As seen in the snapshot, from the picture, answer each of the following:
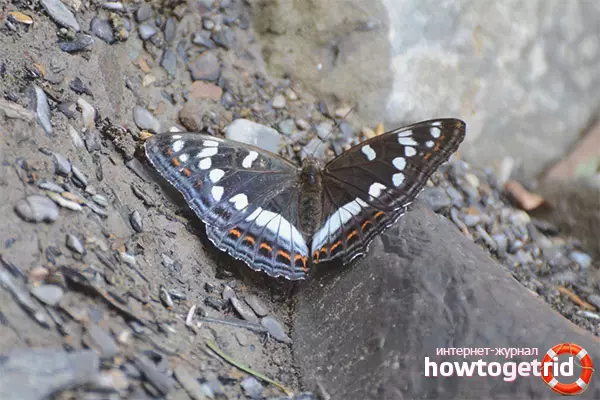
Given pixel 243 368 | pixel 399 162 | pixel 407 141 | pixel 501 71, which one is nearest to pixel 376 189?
pixel 399 162

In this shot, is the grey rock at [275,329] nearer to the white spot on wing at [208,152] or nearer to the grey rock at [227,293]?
the grey rock at [227,293]

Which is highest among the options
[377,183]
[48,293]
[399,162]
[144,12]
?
[144,12]

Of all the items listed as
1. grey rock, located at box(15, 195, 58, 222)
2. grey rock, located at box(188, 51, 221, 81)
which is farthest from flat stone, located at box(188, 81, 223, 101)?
grey rock, located at box(15, 195, 58, 222)

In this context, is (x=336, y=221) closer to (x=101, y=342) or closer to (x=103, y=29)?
(x=101, y=342)

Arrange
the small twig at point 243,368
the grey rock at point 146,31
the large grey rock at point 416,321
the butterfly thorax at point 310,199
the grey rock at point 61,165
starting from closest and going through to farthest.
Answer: the large grey rock at point 416,321 < the small twig at point 243,368 < the grey rock at point 61,165 < the butterfly thorax at point 310,199 < the grey rock at point 146,31

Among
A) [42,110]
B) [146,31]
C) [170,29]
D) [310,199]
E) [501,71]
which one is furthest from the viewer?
[501,71]

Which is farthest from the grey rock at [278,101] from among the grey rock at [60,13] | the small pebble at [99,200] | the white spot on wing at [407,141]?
the small pebble at [99,200]
